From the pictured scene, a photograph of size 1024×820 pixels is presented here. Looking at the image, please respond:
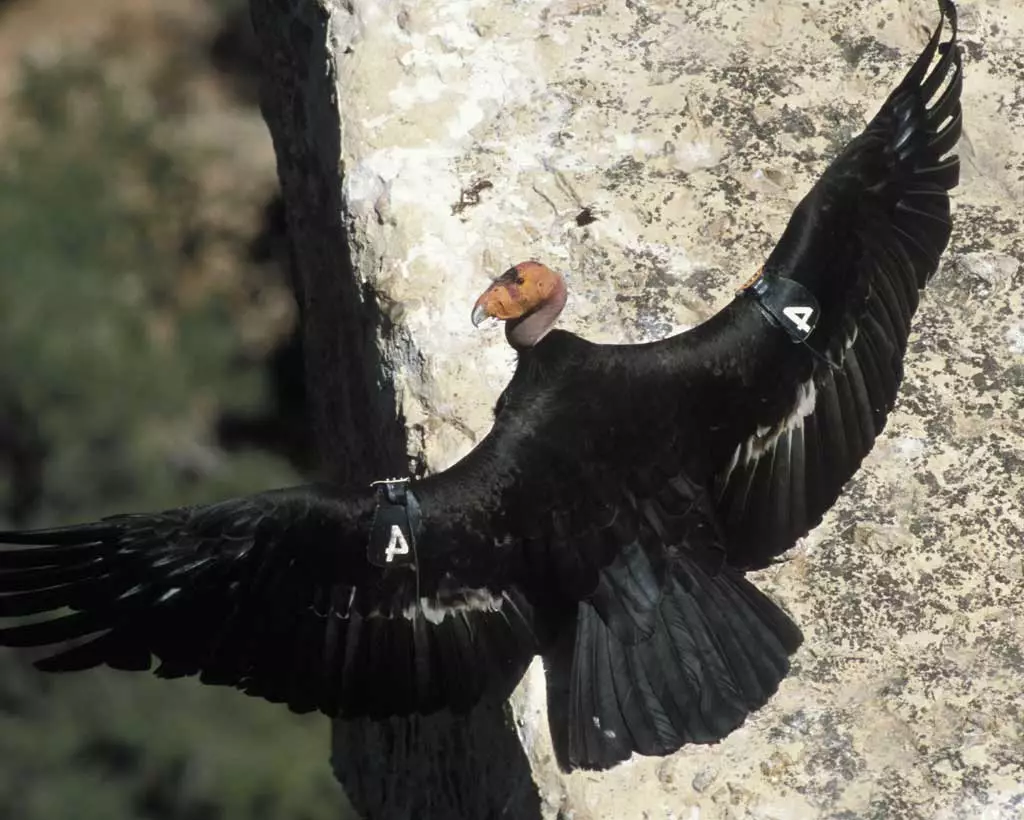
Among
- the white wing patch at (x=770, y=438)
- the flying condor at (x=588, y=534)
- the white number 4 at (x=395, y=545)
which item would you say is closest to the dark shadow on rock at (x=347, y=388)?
the flying condor at (x=588, y=534)

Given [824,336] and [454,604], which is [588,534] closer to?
[454,604]

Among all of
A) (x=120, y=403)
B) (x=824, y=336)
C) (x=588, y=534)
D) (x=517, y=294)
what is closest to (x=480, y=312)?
(x=517, y=294)

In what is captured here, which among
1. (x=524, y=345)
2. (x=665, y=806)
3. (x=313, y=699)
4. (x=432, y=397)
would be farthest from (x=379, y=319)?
(x=665, y=806)

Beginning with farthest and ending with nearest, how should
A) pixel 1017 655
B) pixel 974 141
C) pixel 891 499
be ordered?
pixel 974 141 < pixel 891 499 < pixel 1017 655

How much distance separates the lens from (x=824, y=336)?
8.24 feet

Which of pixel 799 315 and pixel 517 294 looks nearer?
pixel 799 315

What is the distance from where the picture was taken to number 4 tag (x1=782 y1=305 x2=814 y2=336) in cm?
243

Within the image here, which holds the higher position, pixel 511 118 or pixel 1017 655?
pixel 511 118

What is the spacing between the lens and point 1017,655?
8.02ft

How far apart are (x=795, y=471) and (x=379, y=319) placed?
0.77 metres

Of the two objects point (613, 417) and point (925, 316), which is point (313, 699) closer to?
point (613, 417)

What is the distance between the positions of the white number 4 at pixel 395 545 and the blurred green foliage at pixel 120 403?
8.04 feet

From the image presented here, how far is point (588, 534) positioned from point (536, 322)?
1.15ft

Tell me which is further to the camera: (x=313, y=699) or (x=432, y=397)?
(x=432, y=397)
